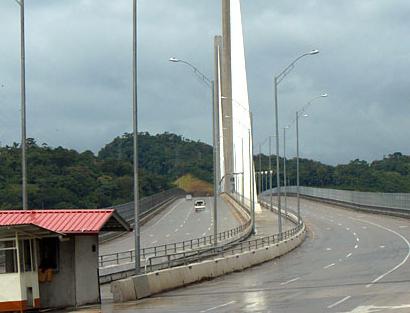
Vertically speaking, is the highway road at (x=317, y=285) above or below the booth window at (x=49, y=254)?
below

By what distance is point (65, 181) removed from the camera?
85.1 m

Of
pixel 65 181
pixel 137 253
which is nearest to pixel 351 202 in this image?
pixel 65 181

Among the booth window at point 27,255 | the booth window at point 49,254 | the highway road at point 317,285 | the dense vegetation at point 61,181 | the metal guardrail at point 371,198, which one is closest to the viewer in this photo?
the highway road at point 317,285

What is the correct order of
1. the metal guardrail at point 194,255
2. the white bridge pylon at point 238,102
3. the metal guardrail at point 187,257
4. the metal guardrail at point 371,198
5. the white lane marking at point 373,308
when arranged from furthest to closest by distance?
the white bridge pylon at point 238,102
the metal guardrail at point 371,198
the metal guardrail at point 194,255
the metal guardrail at point 187,257
the white lane marking at point 373,308

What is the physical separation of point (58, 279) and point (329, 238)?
43.4 m

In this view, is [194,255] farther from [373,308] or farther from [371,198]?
[371,198]

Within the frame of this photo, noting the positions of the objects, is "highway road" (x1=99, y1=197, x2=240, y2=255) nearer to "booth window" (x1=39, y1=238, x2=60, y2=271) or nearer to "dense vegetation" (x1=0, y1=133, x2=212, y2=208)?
"dense vegetation" (x1=0, y1=133, x2=212, y2=208)

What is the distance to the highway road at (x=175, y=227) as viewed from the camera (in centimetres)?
7000

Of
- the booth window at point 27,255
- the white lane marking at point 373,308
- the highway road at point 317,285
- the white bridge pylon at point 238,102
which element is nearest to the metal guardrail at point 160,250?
the highway road at point 317,285

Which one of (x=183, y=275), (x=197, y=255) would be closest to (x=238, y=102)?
(x=197, y=255)

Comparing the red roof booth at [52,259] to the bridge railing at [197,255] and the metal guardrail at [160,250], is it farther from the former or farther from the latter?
the metal guardrail at [160,250]

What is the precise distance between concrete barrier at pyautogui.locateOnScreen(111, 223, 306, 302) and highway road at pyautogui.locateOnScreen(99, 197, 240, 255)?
53.4 ft

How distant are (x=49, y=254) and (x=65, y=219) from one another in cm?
117

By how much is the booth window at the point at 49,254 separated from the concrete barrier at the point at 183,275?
2334 millimetres
